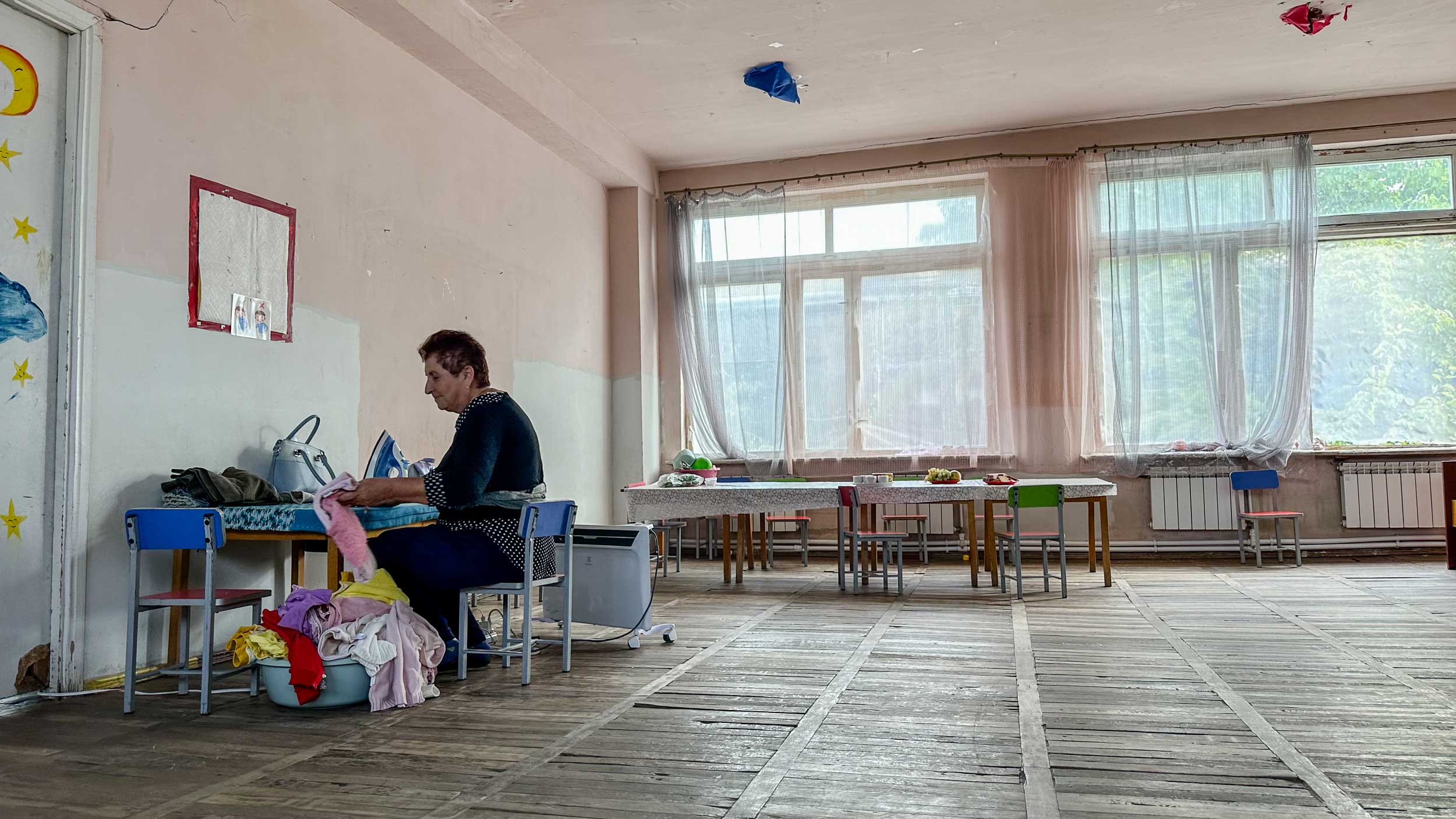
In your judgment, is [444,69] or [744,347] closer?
[444,69]

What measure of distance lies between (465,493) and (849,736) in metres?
1.66

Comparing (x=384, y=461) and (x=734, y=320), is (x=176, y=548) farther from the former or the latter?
(x=734, y=320)

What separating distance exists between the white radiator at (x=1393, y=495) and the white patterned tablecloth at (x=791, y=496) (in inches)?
114

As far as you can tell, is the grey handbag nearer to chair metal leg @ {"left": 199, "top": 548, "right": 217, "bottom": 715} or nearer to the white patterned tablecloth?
chair metal leg @ {"left": 199, "top": 548, "right": 217, "bottom": 715}

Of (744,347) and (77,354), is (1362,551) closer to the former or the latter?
(744,347)

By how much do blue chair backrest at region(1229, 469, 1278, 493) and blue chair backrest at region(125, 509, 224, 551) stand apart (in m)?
7.19

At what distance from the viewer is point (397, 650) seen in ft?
11.5

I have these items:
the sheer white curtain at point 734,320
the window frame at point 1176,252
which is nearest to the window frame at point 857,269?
the sheer white curtain at point 734,320

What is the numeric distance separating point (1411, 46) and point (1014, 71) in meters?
2.75

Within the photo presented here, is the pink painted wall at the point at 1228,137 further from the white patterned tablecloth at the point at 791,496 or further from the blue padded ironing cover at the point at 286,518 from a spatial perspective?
the blue padded ironing cover at the point at 286,518

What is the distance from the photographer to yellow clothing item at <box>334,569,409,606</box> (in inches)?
143

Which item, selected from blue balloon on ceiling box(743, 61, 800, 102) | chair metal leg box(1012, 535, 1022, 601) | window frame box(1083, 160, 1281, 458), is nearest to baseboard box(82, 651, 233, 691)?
chair metal leg box(1012, 535, 1022, 601)

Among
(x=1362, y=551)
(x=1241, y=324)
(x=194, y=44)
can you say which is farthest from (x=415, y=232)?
(x=1362, y=551)

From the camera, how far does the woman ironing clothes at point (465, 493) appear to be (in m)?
3.70
